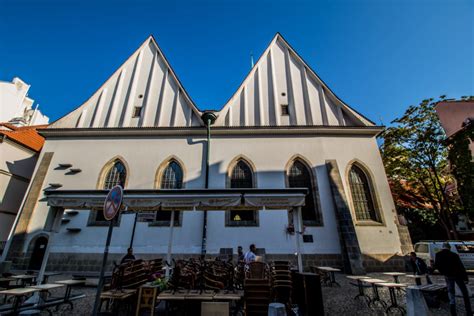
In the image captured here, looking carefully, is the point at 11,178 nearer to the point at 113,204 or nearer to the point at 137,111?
the point at 137,111

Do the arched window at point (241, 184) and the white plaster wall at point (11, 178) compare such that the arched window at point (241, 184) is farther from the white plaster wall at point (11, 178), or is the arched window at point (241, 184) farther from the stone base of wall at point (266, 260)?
the white plaster wall at point (11, 178)

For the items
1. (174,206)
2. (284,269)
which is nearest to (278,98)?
(174,206)

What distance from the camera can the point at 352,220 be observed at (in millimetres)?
11391

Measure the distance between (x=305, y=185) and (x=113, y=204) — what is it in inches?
422

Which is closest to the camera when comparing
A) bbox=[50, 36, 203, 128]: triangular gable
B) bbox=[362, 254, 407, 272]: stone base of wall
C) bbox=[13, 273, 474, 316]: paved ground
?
bbox=[13, 273, 474, 316]: paved ground

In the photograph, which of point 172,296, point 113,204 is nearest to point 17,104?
point 113,204

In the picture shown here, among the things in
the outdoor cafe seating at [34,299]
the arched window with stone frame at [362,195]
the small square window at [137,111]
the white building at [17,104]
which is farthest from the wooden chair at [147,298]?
the white building at [17,104]

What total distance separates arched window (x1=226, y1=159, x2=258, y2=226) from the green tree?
14744 mm

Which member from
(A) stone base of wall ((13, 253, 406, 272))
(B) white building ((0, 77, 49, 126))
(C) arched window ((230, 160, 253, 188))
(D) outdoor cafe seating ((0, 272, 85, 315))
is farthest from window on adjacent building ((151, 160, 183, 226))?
(B) white building ((0, 77, 49, 126))

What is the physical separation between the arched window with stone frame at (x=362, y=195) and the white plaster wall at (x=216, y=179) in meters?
0.44

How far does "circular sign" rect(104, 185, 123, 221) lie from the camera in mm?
4129

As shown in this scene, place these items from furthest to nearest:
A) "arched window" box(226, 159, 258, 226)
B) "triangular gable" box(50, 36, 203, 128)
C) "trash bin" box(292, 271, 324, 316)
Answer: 1. "triangular gable" box(50, 36, 203, 128)
2. "arched window" box(226, 159, 258, 226)
3. "trash bin" box(292, 271, 324, 316)

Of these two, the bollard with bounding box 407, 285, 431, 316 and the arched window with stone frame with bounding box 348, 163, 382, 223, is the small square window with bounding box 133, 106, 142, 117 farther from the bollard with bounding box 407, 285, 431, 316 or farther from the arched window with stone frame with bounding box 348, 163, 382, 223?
the bollard with bounding box 407, 285, 431, 316

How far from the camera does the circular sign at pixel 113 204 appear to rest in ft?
13.5
